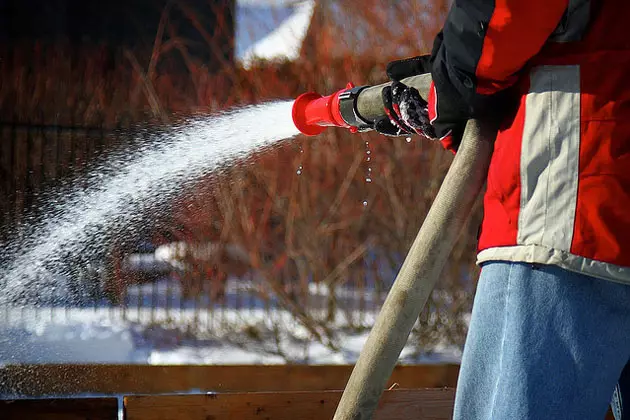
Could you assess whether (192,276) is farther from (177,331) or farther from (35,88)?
(35,88)

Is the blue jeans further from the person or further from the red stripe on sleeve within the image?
the red stripe on sleeve

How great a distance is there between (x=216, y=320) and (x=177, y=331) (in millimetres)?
339

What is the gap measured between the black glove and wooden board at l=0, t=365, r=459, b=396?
8.05ft

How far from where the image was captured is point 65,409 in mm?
2982

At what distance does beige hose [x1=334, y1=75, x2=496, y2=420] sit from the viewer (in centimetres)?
135

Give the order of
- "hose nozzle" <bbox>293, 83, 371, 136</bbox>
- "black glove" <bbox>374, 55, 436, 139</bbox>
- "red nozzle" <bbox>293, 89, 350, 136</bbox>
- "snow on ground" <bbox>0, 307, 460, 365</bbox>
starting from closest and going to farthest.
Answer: "black glove" <bbox>374, 55, 436, 139</bbox>, "hose nozzle" <bbox>293, 83, 371, 136</bbox>, "red nozzle" <bbox>293, 89, 350, 136</bbox>, "snow on ground" <bbox>0, 307, 460, 365</bbox>

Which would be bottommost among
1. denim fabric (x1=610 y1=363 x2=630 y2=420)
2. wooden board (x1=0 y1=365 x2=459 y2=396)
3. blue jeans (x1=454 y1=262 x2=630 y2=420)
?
wooden board (x1=0 y1=365 x2=459 y2=396)

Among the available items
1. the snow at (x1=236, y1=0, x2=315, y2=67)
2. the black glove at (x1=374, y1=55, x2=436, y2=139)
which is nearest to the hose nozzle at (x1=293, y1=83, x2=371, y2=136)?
the black glove at (x1=374, y1=55, x2=436, y2=139)

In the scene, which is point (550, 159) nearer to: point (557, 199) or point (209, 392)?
point (557, 199)

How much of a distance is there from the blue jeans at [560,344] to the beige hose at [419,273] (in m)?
0.16

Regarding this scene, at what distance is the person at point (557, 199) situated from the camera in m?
1.18

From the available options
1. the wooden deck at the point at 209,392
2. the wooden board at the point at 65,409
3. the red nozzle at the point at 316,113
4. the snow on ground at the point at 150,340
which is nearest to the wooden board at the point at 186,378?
the wooden deck at the point at 209,392

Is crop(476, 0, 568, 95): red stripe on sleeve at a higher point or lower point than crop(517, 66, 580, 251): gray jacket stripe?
higher

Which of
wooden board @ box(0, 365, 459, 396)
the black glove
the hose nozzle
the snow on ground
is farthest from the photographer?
the snow on ground
